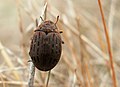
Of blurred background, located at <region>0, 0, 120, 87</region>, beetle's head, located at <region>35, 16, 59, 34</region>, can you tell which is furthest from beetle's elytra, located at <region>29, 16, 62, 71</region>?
blurred background, located at <region>0, 0, 120, 87</region>

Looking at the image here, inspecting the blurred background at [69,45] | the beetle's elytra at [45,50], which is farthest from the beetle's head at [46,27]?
the blurred background at [69,45]

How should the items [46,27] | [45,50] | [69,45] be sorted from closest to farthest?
[45,50] < [46,27] < [69,45]

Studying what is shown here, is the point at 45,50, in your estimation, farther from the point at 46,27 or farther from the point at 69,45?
the point at 69,45

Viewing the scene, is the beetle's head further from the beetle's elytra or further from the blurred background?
the blurred background

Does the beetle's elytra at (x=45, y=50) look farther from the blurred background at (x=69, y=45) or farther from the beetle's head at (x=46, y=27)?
the blurred background at (x=69, y=45)

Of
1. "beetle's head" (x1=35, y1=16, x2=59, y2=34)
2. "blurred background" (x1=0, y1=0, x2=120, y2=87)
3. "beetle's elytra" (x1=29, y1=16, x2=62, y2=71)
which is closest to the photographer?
"beetle's elytra" (x1=29, y1=16, x2=62, y2=71)

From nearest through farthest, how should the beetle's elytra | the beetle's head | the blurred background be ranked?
the beetle's elytra → the beetle's head → the blurred background

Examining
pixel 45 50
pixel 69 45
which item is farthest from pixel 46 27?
pixel 69 45

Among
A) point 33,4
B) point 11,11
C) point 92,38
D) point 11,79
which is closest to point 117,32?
point 92,38
